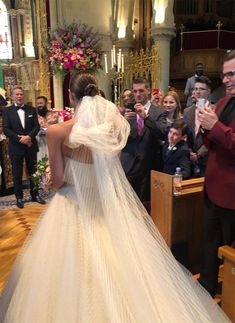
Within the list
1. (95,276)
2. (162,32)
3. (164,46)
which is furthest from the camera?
(164,46)

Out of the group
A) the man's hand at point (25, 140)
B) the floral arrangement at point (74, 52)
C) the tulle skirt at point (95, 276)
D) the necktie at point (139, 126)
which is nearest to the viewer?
the tulle skirt at point (95, 276)

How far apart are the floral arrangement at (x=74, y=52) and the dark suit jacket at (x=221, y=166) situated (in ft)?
10.7

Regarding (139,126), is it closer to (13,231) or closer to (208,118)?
(208,118)

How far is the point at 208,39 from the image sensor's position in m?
8.66

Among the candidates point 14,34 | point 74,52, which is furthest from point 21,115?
Result: point 14,34

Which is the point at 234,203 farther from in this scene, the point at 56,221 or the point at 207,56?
the point at 207,56

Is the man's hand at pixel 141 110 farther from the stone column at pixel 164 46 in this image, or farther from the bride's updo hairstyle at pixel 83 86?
the stone column at pixel 164 46

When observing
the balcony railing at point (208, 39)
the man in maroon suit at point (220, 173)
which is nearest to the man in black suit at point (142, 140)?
the man in maroon suit at point (220, 173)

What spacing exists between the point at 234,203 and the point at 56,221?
3.07 ft

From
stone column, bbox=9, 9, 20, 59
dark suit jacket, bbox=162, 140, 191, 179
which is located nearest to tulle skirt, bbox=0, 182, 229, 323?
dark suit jacket, bbox=162, 140, 191, 179

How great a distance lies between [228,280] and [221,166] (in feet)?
2.03

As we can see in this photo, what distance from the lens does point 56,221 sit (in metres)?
1.64

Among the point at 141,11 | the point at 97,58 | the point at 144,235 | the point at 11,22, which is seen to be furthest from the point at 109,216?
the point at 11,22

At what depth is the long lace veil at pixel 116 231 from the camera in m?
1.43
